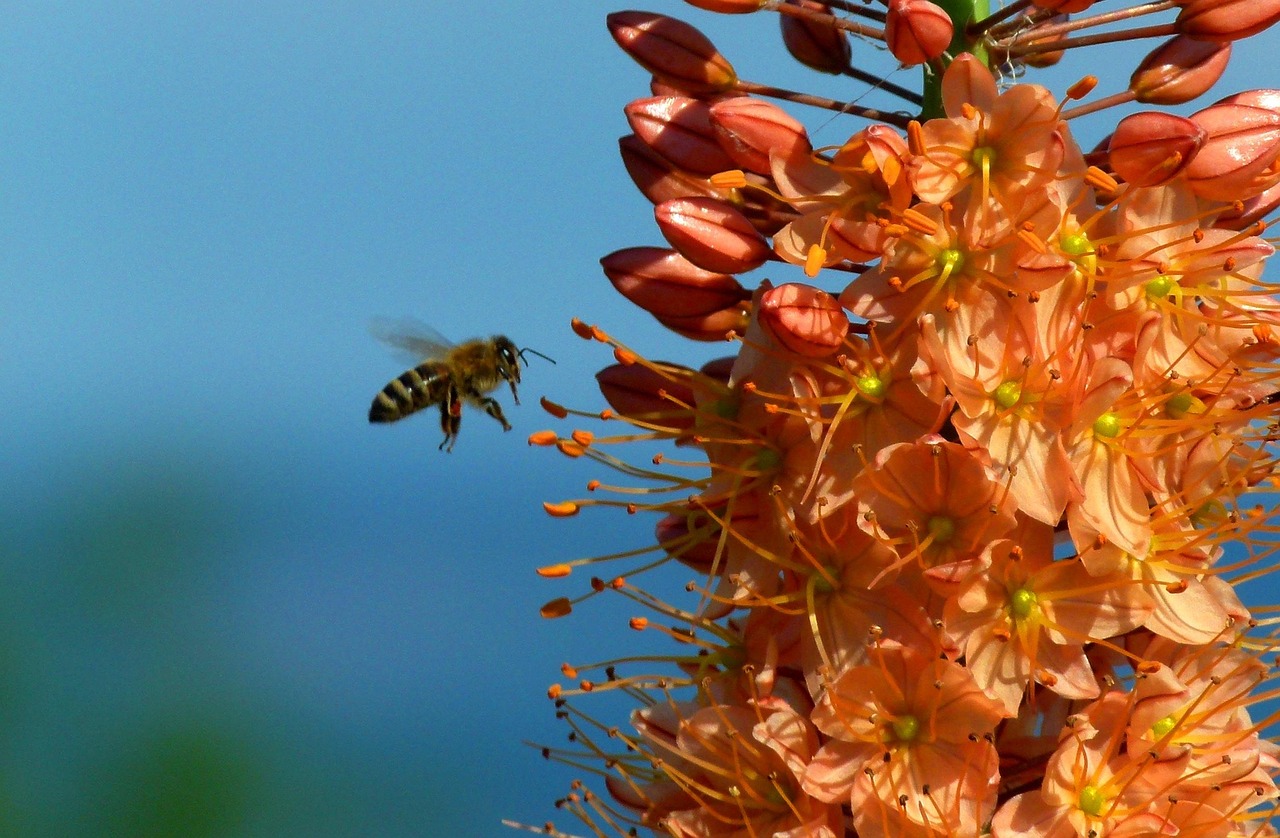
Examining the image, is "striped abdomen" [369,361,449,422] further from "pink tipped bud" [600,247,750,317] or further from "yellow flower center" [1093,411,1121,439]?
"yellow flower center" [1093,411,1121,439]

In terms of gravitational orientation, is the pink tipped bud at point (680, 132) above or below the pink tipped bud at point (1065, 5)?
below

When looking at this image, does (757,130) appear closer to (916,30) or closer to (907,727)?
(916,30)

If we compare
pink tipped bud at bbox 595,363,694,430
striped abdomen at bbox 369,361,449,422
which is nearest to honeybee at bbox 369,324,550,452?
striped abdomen at bbox 369,361,449,422

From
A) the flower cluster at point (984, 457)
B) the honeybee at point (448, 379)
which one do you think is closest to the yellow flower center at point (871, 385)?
the flower cluster at point (984, 457)

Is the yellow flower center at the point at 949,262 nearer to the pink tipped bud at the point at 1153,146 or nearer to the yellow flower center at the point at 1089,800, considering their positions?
the pink tipped bud at the point at 1153,146

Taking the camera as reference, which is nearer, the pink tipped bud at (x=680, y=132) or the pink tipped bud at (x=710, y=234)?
the pink tipped bud at (x=710, y=234)

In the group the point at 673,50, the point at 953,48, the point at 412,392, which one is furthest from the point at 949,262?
the point at 412,392

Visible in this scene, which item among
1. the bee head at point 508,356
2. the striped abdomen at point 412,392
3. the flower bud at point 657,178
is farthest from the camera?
the bee head at point 508,356
